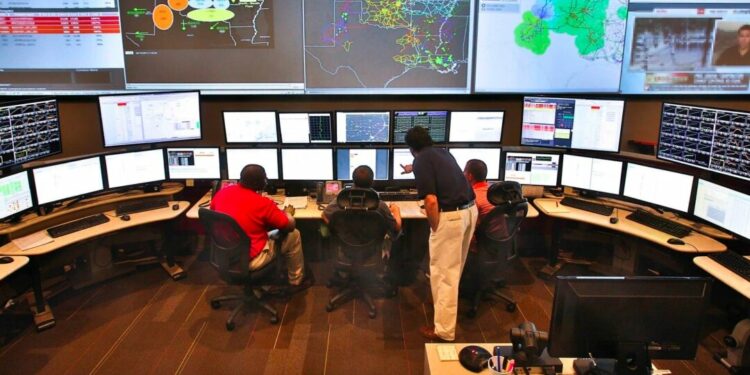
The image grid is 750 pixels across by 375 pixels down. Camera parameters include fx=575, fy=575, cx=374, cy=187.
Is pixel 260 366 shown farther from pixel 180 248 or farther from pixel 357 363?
pixel 180 248

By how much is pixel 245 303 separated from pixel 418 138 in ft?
5.51

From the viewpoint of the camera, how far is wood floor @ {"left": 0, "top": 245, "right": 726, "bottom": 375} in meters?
3.43

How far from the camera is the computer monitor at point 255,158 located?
4.66 m

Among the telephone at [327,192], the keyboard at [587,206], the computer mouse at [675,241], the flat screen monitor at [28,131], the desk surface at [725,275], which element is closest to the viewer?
the desk surface at [725,275]

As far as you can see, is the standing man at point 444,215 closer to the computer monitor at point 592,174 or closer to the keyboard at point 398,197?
the keyboard at point 398,197

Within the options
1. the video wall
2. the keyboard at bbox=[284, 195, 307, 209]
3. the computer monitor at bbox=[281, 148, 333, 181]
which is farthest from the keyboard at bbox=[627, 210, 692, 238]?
the keyboard at bbox=[284, 195, 307, 209]

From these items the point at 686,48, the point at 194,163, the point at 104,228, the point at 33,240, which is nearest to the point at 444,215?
the point at 194,163

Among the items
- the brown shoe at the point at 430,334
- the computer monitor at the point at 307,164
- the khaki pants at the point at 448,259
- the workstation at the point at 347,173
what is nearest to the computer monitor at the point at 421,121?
the workstation at the point at 347,173

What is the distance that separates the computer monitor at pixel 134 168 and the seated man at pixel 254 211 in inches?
45.3

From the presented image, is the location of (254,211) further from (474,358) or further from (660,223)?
(660,223)

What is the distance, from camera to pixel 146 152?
4.58m

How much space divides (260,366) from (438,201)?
145 centimetres

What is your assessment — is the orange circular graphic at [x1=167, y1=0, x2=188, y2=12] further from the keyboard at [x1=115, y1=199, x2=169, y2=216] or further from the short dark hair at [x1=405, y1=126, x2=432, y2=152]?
the short dark hair at [x1=405, y1=126, x2=432, y2=152]

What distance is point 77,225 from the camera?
13.3 ft
